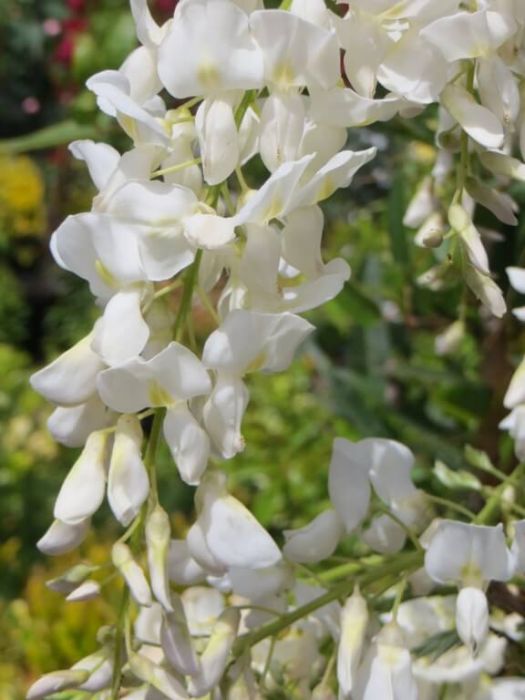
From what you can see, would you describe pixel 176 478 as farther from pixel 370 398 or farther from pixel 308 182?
pixel 308 182

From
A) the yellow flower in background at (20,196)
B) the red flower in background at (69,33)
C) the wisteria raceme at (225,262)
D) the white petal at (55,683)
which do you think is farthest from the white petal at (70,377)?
the yellow flower in background at (20,196)

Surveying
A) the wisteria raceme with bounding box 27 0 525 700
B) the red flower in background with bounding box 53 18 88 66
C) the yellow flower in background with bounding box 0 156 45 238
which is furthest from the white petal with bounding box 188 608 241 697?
the yellow flower in background with bounding box 0 156 45 238

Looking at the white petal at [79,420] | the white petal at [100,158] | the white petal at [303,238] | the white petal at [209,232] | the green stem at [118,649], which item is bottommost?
the green stem at [118,649]

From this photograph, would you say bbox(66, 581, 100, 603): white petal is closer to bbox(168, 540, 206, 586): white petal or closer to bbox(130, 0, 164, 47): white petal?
bbox(168, 540, 206, 586): white petal

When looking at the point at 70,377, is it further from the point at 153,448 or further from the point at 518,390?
the point at 518,390

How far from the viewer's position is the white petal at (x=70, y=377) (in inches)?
14.7

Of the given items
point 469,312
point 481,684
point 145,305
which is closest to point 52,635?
point 469,312

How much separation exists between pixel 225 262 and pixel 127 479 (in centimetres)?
8

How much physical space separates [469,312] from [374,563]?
374 mm

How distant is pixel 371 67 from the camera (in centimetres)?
38

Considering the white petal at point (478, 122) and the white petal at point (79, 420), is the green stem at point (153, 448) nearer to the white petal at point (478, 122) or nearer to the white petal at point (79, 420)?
the white petal at point (79, 420)

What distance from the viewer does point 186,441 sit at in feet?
1.23

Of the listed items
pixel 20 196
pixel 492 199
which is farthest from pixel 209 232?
pixel 20 196

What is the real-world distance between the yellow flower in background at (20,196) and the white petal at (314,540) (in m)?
2.44
